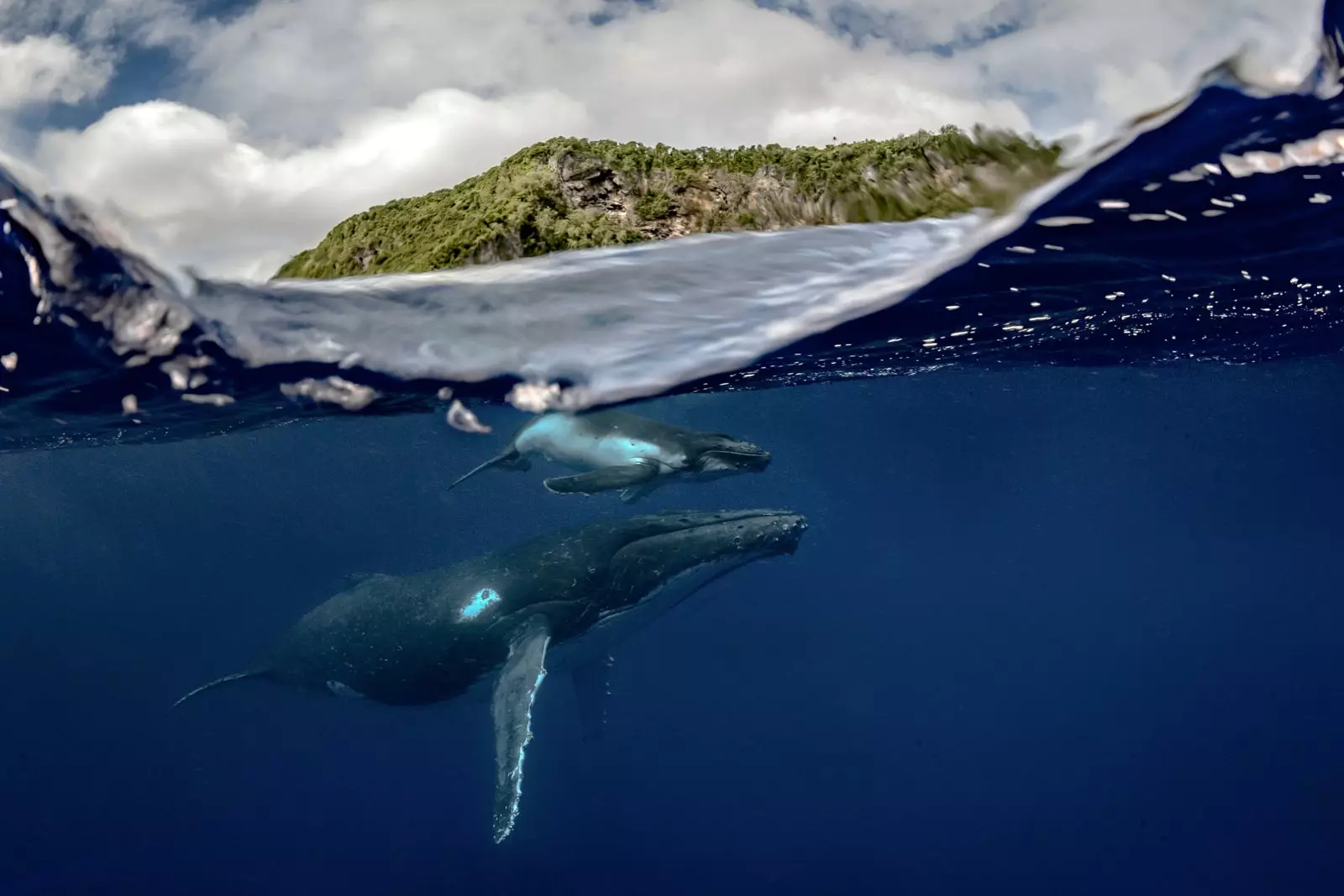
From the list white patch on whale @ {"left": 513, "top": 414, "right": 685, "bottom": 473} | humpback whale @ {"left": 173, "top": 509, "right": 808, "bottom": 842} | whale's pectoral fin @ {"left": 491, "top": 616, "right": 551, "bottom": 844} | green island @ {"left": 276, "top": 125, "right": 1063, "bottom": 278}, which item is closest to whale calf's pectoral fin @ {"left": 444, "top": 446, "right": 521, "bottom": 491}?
white patch on whale @ {"left": 513, "top": 414, "right": 685, "bottom": 473}

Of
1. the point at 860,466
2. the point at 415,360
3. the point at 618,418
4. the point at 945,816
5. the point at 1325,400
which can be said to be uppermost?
the point at 415,360

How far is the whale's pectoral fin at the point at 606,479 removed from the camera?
11.2m

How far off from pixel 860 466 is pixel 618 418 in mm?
36517

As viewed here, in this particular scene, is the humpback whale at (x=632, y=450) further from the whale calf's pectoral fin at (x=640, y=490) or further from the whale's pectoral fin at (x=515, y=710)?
the whale's pectoral fin at (x=515, y=710)

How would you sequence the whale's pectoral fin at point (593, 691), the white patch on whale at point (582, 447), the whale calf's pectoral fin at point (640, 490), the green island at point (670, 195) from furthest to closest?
the whale's pectoral fin at point (593, 691) < the whale calf's pectoral fin at point (640, 490) < the white patch on whale at point (582, 447) < the green island at point (670, 195)

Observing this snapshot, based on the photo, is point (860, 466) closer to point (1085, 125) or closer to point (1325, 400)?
point (1325, 400)

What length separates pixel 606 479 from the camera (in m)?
12.0

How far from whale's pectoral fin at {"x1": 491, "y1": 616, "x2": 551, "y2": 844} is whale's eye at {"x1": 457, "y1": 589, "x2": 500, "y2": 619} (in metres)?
0.55

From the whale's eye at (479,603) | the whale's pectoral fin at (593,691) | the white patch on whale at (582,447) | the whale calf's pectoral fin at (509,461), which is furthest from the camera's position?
the whale calf's pectoral fin at (509,461)

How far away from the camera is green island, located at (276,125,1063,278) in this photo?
8.48 metres

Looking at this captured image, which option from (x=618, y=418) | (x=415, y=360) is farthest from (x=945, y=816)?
(x=415, y=360)

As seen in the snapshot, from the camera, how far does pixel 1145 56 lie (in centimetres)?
650

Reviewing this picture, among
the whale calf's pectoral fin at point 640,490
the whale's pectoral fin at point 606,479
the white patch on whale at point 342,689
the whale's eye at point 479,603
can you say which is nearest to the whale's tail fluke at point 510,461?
the whale calf's pectoral fin at point 640,490

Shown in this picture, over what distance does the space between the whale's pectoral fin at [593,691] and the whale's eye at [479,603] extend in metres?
2.70
